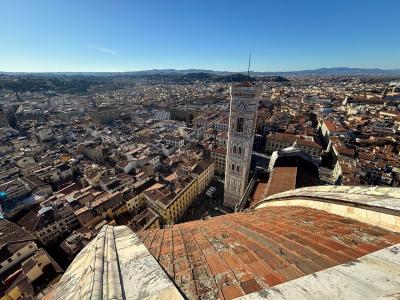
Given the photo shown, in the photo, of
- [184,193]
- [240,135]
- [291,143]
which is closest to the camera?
[240,135]

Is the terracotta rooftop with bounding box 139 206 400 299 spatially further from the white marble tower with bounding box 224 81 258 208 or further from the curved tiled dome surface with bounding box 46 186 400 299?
the white marble tower with bounding box 224 81 258 208

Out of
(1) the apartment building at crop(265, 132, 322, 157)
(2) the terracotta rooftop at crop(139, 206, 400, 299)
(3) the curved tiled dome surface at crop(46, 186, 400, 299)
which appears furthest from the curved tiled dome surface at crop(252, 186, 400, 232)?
(1) the apartment building at crop(265, 132, 322, 157)

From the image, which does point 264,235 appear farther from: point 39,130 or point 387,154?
point 39,130

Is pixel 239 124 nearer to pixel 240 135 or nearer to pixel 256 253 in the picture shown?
pixel 240 135

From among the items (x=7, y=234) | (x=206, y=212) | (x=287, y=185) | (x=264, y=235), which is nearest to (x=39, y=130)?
(x=7, y=234)

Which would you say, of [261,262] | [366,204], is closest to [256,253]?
[261,262]
